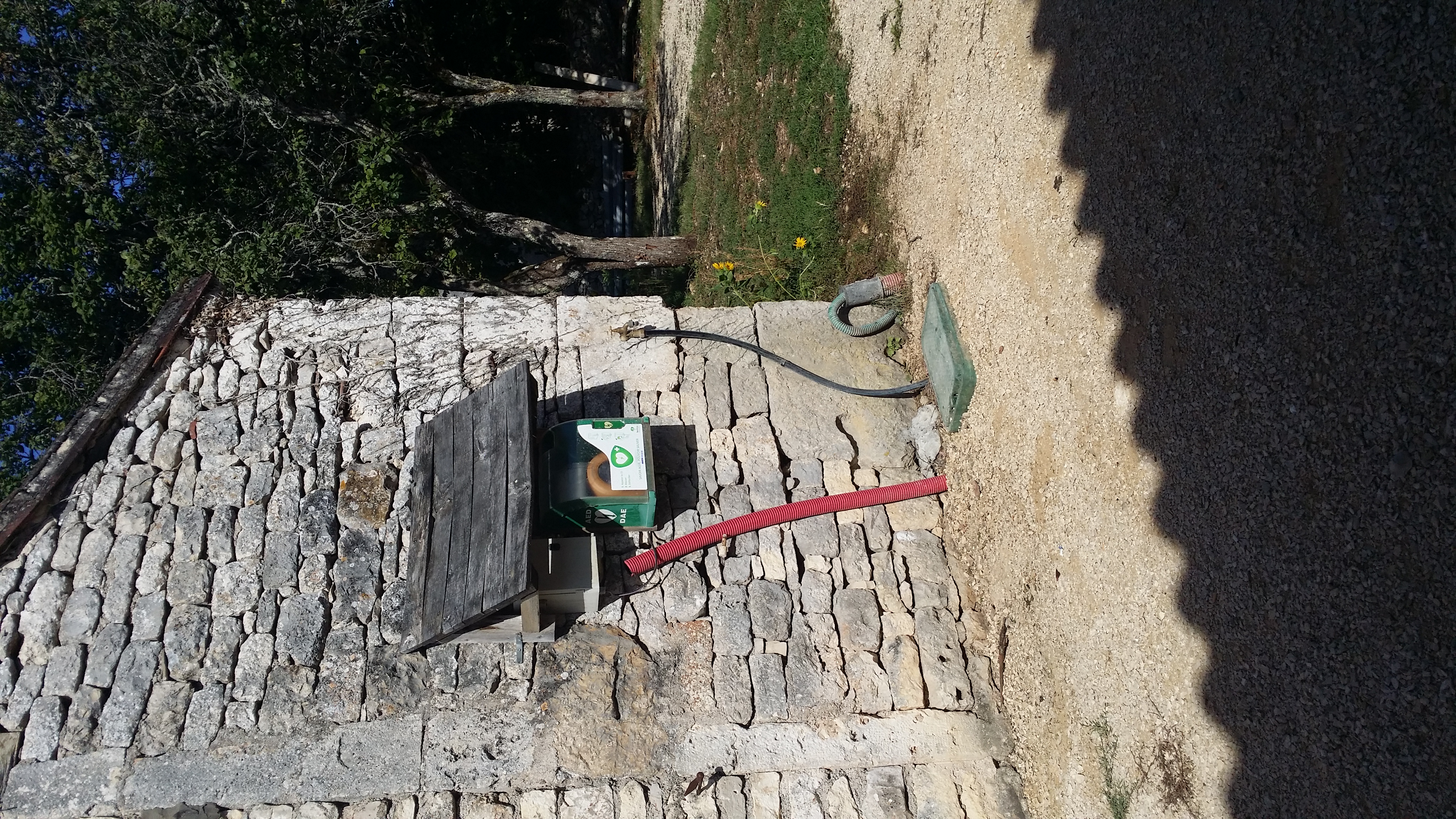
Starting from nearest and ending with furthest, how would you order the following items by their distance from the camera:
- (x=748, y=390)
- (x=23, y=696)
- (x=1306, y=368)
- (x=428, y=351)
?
(x=1306, y=368)
(x=23, y=696)
(x=428, y=351)
(x=748, y=390)

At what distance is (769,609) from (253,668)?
237 cm

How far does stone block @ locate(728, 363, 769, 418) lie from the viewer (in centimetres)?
487

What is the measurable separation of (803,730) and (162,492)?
10.8ft

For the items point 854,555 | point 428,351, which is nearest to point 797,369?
point 854,555

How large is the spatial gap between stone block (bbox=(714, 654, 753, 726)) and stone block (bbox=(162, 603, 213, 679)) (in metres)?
2.33

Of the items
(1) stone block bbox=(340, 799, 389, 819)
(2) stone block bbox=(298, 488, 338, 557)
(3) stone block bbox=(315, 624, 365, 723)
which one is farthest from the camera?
(2) stone block bbox=(298, 488, 338, 557)

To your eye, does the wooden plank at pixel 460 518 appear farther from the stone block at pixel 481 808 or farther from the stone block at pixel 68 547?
the stone block at pixel 68 547

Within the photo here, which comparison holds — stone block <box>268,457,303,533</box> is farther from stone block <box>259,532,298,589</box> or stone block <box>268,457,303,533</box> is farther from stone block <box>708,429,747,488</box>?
stone block <box>708,429,747,488</box>

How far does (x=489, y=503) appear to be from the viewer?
13.5ft

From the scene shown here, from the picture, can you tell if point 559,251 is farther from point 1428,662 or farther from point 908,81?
point 1428,662

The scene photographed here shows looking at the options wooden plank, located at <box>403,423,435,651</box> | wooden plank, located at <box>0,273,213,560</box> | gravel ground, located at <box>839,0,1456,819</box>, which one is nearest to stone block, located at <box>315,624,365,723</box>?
wooden plank, located at <box>403,423,435,651</box>

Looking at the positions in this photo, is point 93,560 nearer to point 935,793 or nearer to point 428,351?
point 428,351

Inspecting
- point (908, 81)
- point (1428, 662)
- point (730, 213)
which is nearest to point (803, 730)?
point (1428, 662)

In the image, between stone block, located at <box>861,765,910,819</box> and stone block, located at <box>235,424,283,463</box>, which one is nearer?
stone block, located at <box>861,765,910,819</box>
